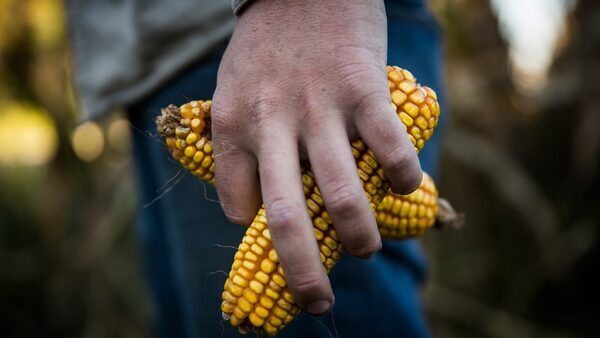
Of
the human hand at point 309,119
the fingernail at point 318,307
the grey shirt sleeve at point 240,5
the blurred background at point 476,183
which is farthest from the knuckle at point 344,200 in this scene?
the blurred background at point 476,183

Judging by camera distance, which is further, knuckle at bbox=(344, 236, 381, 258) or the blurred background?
the blurred background

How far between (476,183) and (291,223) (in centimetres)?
292

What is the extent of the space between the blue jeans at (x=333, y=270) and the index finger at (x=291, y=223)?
29 centimetres

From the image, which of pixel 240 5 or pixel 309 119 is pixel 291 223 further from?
pixel 240 5

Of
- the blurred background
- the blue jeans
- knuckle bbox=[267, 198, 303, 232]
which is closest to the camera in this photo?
knuckle bbox=[267, 198, 303, 232]

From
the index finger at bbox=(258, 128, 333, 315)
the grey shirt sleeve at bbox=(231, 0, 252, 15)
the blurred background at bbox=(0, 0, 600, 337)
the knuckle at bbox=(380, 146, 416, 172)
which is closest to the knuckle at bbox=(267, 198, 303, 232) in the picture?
the index finger at bbox=(258, 128, 333, 315)

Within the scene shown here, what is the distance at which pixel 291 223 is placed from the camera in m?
0.60

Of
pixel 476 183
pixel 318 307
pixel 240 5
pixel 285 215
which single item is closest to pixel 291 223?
pixel 285 215

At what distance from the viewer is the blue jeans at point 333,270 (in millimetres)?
962

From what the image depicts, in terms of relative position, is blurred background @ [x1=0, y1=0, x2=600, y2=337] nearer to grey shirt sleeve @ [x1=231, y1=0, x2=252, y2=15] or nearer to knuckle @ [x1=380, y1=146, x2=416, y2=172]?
grey shirt sleeve @ [x1=231, y1=0, x2=252, y2=15]

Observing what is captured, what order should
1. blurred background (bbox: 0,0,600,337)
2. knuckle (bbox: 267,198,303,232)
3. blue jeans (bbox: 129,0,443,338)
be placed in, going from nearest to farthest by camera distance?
knuckle (bbox: 267,198,303,232), blue jeans (bbox: 129,0,443,338), blurred background (bbox: 0,0,600,337)

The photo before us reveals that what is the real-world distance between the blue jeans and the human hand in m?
0.26

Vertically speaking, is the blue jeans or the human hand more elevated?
the human hand

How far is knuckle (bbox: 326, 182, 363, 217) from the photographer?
0.60 metres
